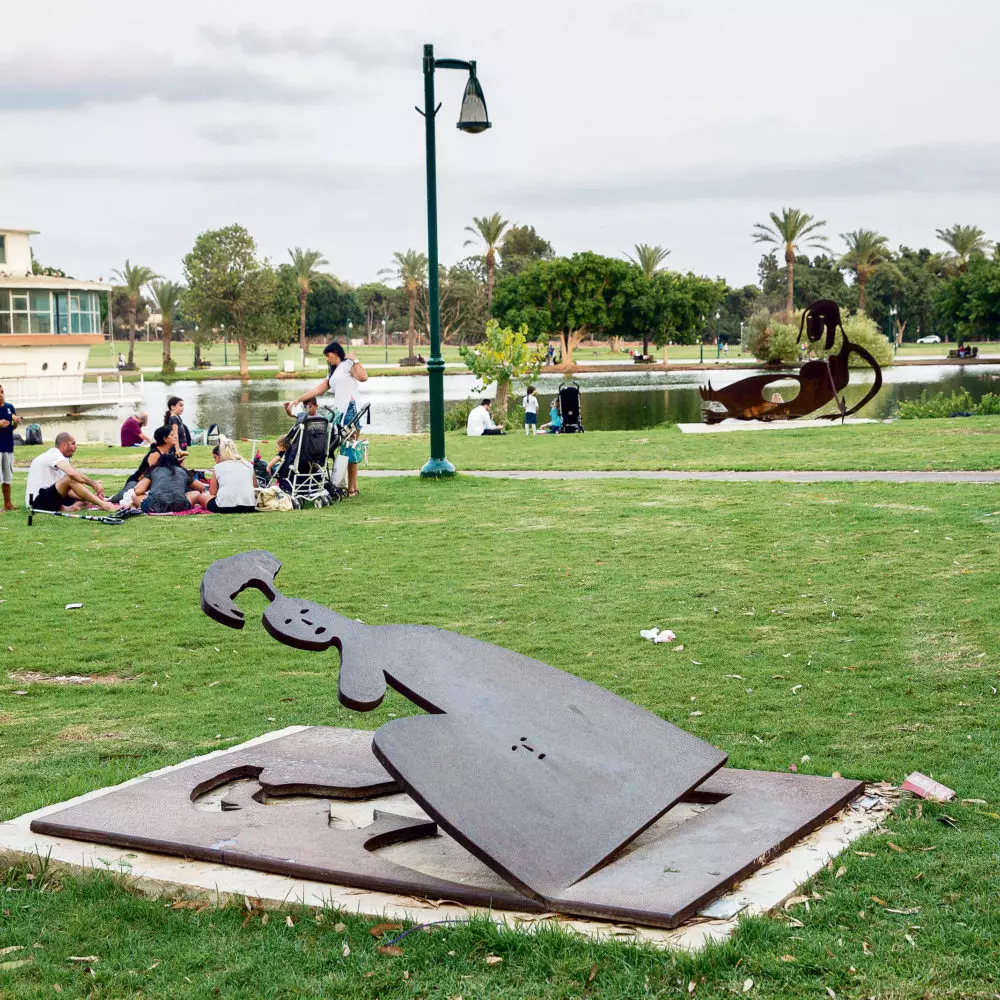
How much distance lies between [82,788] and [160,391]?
2624 inches

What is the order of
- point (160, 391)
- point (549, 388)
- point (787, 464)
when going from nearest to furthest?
point (787, 464), point (549, 388), point (160, 391)

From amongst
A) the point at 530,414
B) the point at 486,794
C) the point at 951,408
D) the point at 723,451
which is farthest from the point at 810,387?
the point at 486,794

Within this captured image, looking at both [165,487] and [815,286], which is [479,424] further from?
[815,286]

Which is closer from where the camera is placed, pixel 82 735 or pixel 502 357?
pixel 82 735

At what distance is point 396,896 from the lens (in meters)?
3.80

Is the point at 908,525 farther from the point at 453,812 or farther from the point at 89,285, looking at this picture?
the point at 89,285

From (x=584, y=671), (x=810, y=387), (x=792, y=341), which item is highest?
(x=792, y=341)

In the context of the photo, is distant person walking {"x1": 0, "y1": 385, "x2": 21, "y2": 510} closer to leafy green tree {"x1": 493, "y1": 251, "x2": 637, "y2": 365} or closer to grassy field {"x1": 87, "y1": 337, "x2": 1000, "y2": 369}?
leafy green tree {"x1": 493, "y1": 251, "x2": 637, "y2": 365}

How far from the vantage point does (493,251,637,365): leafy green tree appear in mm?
78188

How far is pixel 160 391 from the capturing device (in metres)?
68.9

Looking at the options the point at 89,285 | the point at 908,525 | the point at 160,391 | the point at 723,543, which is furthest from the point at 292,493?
the point at 160,391

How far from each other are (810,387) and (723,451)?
7888mm

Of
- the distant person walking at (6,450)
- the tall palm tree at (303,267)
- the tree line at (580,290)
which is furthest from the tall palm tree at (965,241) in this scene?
the distant person walking at (6,450)

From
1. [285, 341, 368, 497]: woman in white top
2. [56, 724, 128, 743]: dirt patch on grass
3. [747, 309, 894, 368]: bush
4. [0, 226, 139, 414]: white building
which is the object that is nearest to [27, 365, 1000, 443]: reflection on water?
[747, 309, 894, 368]: bush
